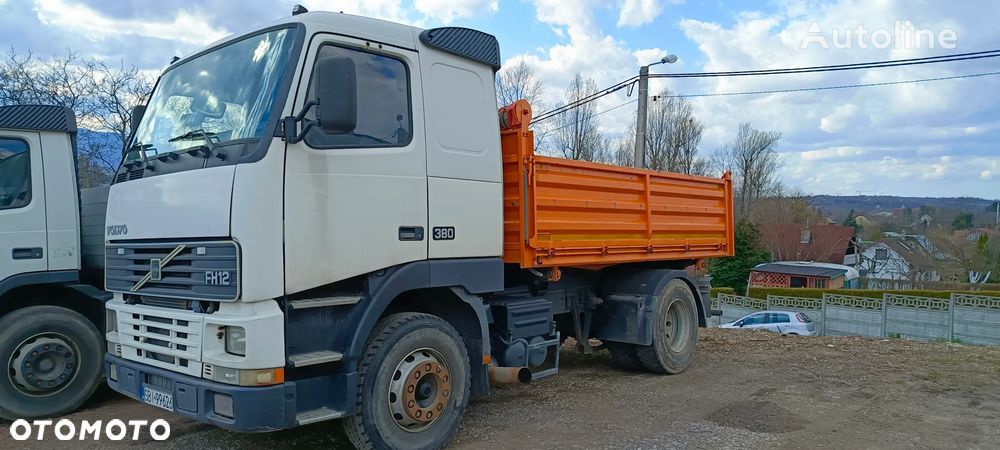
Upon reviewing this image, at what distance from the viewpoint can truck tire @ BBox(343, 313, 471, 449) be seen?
14.6 feet

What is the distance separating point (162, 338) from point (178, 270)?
19.0 inches

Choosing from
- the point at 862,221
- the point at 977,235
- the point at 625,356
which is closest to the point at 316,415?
the point at 625,356

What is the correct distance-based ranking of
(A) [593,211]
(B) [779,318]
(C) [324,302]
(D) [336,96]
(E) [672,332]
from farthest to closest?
(B) [779,318]
(E) [672,332]
(A) [593,211]
(C) [324,302]
(D) [336,96]

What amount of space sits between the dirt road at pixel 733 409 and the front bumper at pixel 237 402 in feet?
3.40

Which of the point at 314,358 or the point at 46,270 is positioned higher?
the point at 46,270

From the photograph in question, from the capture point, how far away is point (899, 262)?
4609 centimetres

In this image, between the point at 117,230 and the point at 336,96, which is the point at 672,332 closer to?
the point at 336,96

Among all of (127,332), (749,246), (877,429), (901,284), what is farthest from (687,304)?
(901,284)

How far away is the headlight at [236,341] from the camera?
3.93 metres

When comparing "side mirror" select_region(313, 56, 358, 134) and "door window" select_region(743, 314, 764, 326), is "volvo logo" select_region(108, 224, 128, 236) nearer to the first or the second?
"side mirror" select_region(313, 56, 358, 134)

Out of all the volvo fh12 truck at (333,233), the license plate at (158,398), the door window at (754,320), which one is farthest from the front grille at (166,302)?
the door window at (754,320)

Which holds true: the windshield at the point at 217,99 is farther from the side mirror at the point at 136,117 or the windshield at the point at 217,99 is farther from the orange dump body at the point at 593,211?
the orange dump body at the point at 593,211

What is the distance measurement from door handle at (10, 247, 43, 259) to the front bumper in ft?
8.30

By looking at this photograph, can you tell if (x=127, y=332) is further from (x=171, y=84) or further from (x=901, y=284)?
(x=901, y=284)
